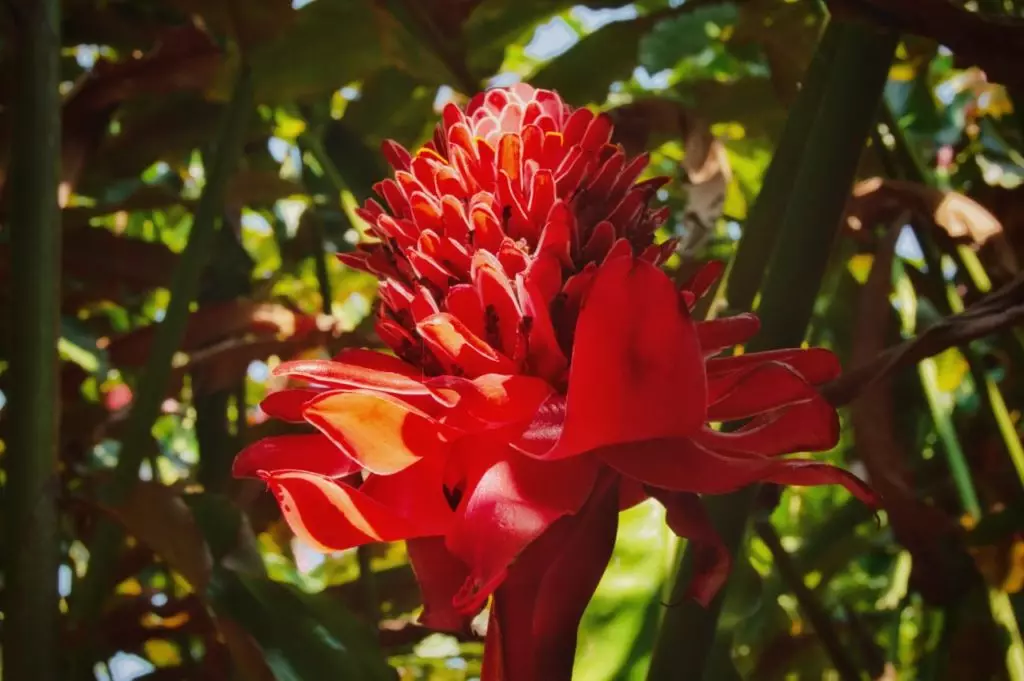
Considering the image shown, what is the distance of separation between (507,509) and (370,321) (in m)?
Answer: 0.65

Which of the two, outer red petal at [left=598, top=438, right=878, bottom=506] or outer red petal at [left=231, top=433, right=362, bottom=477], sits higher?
outer red petal at [left=231, top=433, right=362, bottom=477]

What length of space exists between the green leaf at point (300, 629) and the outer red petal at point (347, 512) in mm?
175

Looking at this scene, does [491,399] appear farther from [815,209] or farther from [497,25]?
[497,25]

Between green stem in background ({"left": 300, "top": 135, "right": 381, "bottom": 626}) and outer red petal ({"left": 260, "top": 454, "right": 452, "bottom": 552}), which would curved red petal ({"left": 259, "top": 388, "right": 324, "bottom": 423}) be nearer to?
outer red petal ({"left": 260, "top": 454, "right": 452, "bottom": 552})

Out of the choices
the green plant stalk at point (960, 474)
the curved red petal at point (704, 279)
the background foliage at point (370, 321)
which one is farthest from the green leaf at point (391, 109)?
the curved red petal at point (704, 279)

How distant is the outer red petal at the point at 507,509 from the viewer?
22 centimetres

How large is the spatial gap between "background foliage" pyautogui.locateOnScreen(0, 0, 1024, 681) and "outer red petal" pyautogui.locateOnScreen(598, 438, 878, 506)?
0.23 ft

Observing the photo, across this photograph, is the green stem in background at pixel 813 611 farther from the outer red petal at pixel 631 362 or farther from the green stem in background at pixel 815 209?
the outer red petal at pixel 631 362

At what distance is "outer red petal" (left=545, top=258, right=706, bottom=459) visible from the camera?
236 mm

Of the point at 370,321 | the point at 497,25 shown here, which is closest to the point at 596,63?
the point at 497,25

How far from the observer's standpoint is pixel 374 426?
250 mm

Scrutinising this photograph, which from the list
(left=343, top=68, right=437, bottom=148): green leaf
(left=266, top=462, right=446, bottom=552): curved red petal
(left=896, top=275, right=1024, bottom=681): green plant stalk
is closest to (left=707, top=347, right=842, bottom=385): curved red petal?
(left=266, top=462, right=446, bottom=552): curved red petal

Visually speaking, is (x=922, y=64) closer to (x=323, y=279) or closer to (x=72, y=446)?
(x=323, y=279)

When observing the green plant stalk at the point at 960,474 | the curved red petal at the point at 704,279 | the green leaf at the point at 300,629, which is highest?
the curved red petal at the point at 704,279
